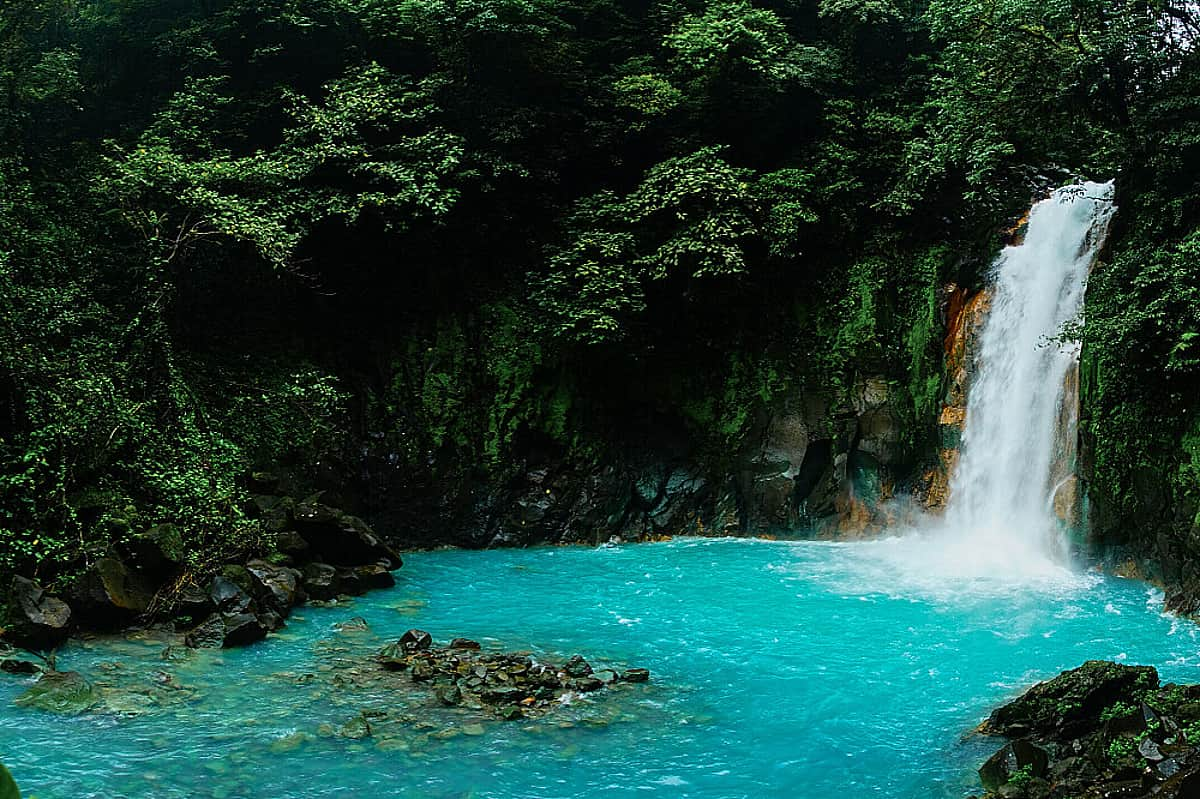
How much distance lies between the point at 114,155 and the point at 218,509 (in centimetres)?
856

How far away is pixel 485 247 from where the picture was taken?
16781 mm

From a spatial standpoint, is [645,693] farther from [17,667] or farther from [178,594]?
[17,667]

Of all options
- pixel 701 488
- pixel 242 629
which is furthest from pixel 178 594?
pixel 701 488

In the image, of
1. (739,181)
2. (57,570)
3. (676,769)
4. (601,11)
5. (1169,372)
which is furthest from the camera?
(601,11)

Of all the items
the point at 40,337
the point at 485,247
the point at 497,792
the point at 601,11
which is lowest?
the point at 497,792

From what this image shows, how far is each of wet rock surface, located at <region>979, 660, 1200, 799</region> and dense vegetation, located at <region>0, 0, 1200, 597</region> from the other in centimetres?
615

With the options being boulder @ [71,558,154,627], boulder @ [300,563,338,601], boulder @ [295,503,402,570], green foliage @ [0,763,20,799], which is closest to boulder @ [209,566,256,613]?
boulder @ [71,558,154,627]

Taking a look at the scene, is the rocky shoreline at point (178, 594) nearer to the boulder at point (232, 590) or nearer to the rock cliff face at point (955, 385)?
the boulder at point (232, 590)

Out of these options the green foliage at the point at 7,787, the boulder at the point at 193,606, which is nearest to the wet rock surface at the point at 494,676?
the boulder at the point at 193,606

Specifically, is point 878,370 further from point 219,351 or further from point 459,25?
point 219,351

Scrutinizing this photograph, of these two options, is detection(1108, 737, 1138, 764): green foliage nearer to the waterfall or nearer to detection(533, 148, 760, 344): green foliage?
the waterfall

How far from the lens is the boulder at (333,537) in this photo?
484 inches

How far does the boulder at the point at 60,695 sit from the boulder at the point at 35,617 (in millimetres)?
972

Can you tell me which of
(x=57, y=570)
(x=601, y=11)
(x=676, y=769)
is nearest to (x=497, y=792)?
(x=676, y=769)
